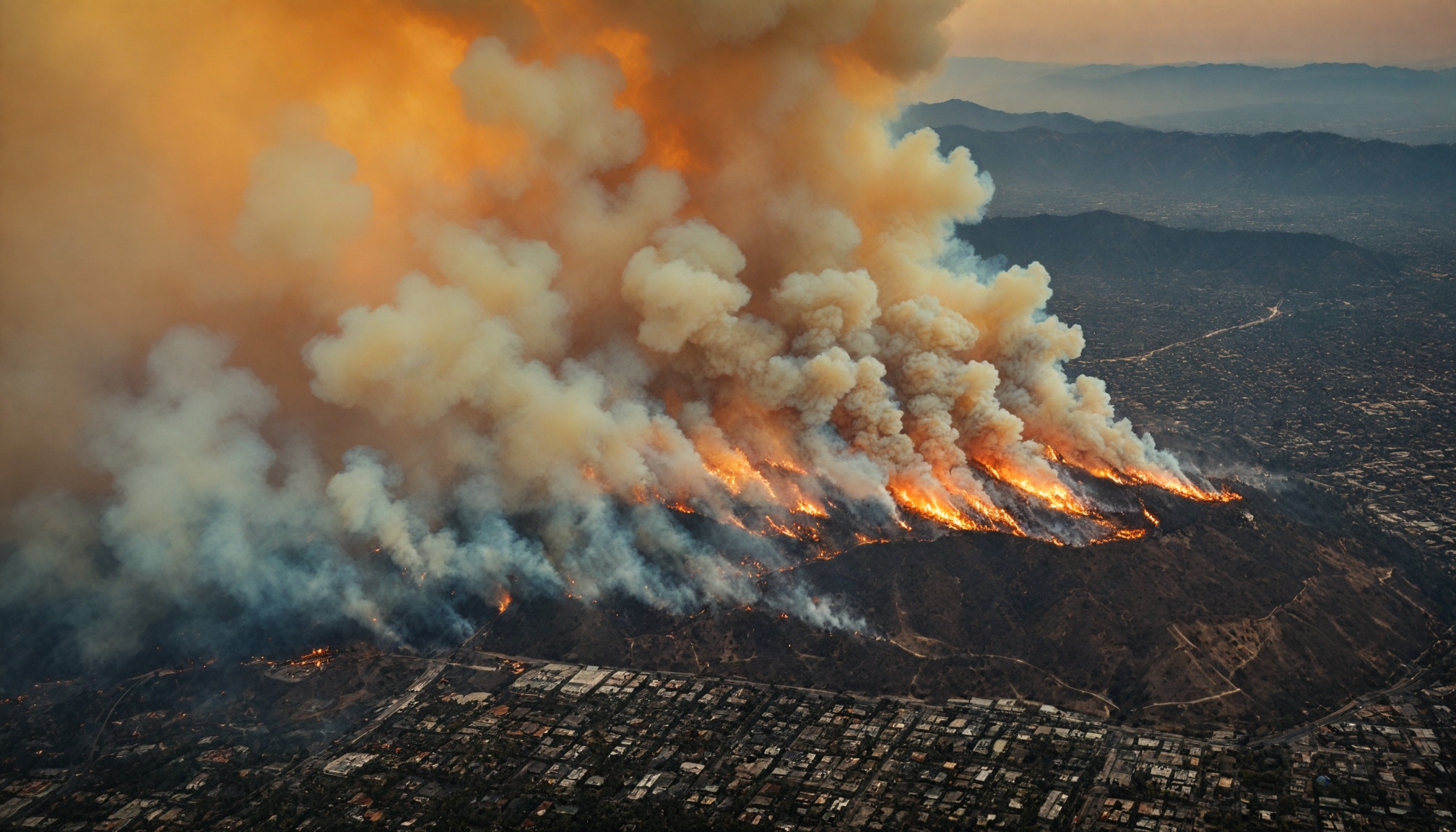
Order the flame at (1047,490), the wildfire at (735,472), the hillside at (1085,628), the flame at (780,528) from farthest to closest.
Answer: the wildfire at (735,472), the flame at (1047,490), the flame at (780,528), the hillside at (1085,628)

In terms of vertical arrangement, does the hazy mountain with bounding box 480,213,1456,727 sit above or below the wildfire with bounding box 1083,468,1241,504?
below

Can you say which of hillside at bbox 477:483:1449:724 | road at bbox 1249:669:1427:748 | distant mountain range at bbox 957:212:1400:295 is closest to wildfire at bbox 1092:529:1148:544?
hillside at bbox 477:483:1449:724

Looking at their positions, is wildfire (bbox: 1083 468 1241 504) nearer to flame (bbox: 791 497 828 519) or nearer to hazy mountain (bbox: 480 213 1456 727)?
hazy mountain (bbox: 480 213 1456 727)

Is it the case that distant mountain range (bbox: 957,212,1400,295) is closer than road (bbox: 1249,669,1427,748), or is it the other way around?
road (bbox: 1249,669,1427,748)

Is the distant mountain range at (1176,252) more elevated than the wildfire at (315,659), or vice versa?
the distant mountain range at (1176,252)

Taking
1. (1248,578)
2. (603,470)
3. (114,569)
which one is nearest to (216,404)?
(114,569)

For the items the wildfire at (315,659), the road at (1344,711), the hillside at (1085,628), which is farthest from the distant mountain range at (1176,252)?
the wildfire at (315,659)

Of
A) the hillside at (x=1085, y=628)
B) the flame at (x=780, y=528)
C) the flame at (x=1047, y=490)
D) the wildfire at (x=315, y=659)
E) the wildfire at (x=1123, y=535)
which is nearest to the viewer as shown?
the hillside at (x=1085, y=628)

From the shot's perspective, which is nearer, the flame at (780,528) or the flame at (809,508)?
the flame at (780,528)

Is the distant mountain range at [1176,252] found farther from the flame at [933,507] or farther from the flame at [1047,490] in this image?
the flame at [933,507]

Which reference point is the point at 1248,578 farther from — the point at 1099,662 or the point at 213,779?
the point at 213,779

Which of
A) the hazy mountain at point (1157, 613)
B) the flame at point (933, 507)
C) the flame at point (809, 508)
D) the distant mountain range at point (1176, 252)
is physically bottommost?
the hazy mountain at point (1157, 613)

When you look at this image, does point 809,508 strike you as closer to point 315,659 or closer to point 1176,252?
point 315,659
